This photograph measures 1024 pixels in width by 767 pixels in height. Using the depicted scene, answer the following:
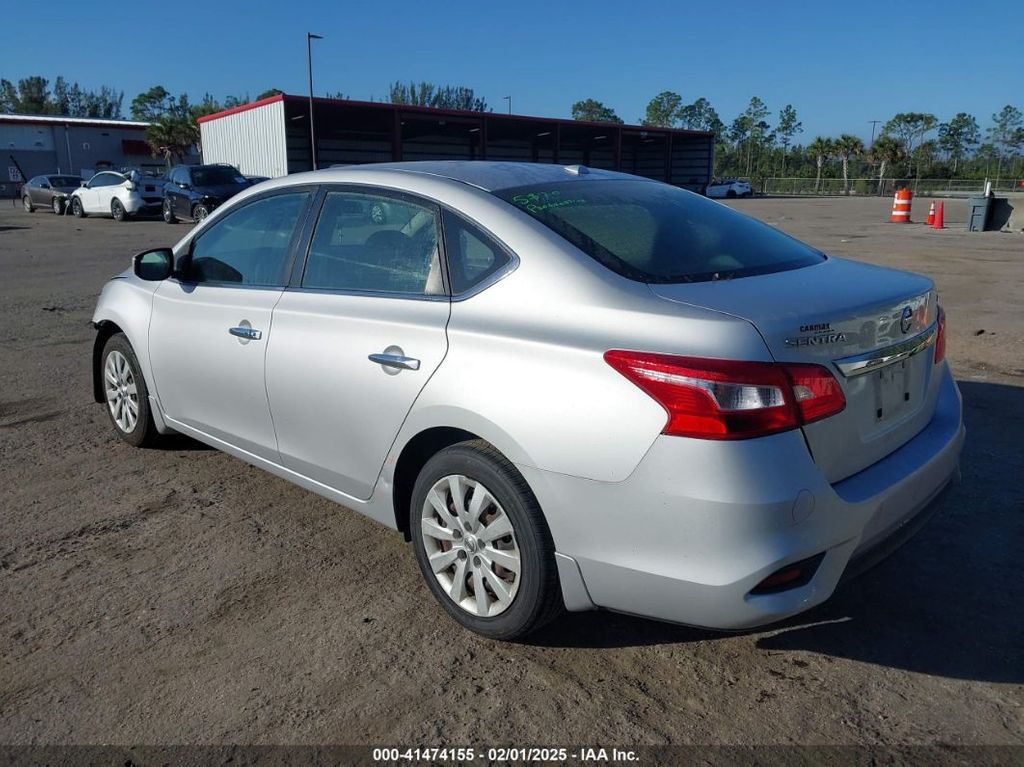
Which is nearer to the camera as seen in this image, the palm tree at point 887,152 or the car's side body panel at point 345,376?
the car's side body panel at point 345,376

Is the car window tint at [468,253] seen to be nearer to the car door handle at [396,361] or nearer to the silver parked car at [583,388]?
the silver parked car at [583,388]

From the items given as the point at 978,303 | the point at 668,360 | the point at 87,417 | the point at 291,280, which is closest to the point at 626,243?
the point at 668,360

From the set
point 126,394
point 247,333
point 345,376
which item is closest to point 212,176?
point 126,394

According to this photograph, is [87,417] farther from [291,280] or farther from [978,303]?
[978,303]

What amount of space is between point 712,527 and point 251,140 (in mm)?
44347

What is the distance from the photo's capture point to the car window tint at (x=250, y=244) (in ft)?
12.5

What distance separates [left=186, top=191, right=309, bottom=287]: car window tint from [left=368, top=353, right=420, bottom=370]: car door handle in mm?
920

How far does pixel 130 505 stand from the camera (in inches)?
163

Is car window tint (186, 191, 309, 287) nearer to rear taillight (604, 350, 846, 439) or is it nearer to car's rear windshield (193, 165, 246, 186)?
rear taillight (604, 350, 846, 439)

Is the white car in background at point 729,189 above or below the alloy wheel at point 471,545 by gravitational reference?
above

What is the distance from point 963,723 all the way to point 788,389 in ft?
3.84

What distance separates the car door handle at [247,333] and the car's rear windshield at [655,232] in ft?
4.29

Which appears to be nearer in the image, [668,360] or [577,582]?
[668,360]

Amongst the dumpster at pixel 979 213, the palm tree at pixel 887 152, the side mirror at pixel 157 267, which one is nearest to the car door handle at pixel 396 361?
the side mirror at pixel 157 267
